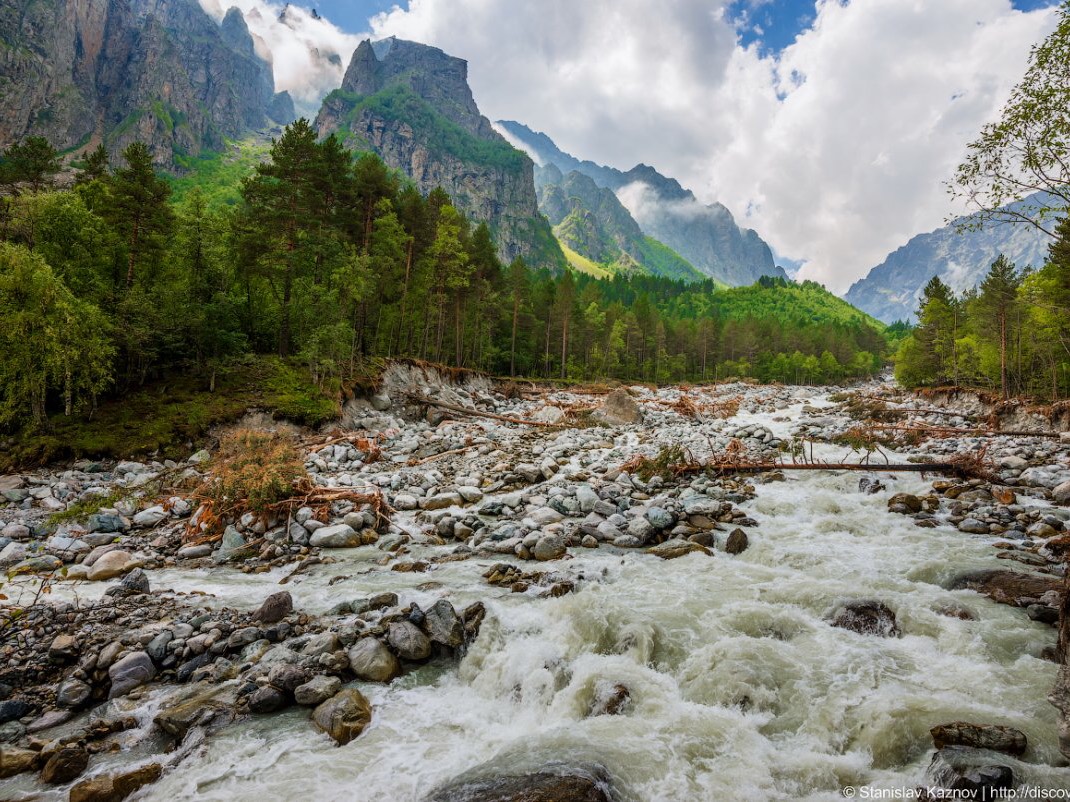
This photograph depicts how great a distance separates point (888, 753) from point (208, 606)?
32.1ft

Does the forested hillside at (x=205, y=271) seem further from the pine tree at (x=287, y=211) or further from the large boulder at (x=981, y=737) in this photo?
the large boulder at (x=981, y=737)

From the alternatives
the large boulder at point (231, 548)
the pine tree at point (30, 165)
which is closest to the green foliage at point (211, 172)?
the pine tree at point (30, 165)

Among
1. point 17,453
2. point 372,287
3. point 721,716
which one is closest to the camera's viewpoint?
point 721,716

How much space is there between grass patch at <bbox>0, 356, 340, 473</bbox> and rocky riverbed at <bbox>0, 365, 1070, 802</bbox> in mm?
2393

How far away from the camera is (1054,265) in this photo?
29.1 m

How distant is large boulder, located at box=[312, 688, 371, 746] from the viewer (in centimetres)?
526

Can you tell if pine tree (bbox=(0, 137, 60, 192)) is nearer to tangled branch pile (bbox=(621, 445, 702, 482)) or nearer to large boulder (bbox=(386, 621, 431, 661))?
large boulder (bbox=(386, 621, 431, 661))

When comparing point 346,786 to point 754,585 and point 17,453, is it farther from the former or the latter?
point 17,453

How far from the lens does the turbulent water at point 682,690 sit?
4.67 m

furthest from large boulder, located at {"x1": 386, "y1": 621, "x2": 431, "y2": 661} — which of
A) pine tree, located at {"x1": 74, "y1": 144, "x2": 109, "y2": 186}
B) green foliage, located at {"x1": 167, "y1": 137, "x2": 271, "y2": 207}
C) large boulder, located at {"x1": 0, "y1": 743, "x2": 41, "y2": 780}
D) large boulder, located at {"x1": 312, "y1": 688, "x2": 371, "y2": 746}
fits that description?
green foliage, located at {"x1": 167, "y1": 137, "x2": 271, "y2": 207}

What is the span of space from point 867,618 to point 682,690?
3.64 m

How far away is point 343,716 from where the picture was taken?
5.38 m

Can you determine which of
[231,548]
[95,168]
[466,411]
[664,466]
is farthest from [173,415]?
[95,168]

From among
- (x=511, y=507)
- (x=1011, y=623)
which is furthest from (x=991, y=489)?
(x=511, y=507)
